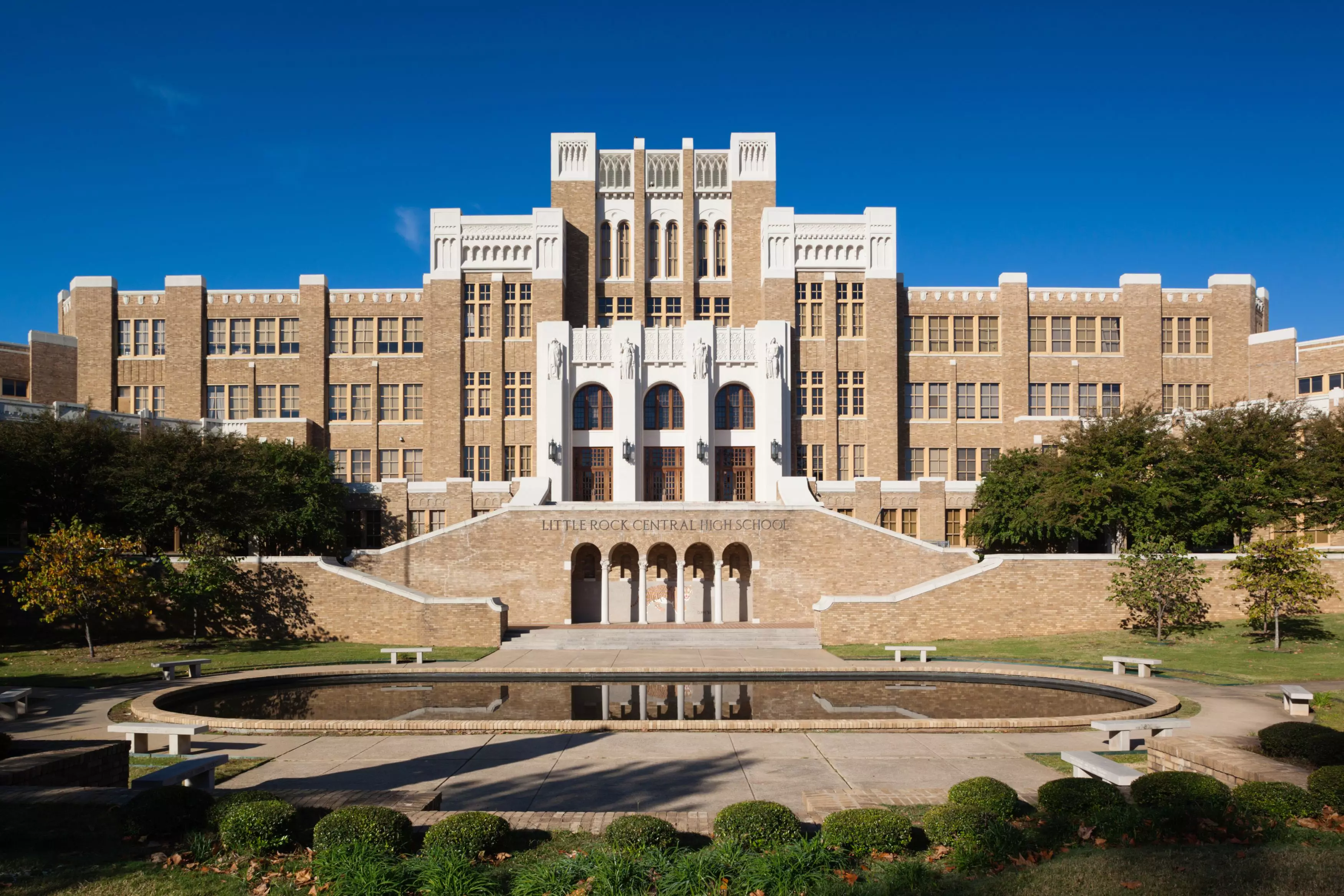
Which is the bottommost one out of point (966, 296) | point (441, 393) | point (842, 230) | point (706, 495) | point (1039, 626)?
point (1039, 626)

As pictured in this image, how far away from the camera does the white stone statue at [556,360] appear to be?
45688mm

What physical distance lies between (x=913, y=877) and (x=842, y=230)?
46716 mm

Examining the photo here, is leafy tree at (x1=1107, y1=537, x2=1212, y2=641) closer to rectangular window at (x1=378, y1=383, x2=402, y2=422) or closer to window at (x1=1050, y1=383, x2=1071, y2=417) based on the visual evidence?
window at (x1=1050, y1=383, x2=1071, y2=417)

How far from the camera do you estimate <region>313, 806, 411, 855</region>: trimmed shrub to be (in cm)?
895

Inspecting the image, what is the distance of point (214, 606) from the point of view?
3328cm

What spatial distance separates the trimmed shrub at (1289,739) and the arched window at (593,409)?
36.7m

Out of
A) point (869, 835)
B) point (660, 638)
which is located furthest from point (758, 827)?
point (660, 638)

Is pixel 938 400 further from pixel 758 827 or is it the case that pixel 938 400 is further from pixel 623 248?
pixel 758 827

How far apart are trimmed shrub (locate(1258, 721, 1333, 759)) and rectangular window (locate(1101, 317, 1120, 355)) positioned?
4509 cm

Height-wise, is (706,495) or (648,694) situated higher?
(706,495)

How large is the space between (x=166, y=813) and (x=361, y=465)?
45387 millimetres

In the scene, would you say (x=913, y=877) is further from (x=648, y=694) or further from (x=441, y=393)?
(x=441, y=393)

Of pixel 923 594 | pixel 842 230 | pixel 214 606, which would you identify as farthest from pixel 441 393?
pixel 923 594

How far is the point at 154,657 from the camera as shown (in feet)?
93.8
